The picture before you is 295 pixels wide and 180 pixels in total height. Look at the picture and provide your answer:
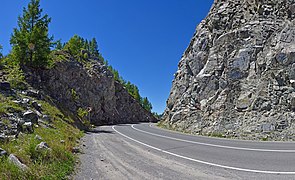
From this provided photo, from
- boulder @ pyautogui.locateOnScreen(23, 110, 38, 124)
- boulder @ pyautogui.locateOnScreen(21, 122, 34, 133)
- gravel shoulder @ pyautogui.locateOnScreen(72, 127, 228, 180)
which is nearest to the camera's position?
gravel shoulder @ pyautogui.locateOnScreen(72, 127, 228, 180)

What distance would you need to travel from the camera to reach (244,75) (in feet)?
74.2

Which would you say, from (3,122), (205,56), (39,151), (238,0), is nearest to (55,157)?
(39,151)

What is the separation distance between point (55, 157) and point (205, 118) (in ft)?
62.7

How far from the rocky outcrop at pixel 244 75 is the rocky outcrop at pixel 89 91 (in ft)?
57.7

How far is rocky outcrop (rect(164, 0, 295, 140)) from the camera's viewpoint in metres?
18.2

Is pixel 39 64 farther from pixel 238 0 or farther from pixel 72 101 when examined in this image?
pixel 238 0

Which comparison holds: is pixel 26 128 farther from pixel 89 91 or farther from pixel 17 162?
pixel 89 91

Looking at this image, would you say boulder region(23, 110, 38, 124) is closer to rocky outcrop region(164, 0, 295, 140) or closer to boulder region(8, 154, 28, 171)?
boulder region(8, 154, 28, 171)

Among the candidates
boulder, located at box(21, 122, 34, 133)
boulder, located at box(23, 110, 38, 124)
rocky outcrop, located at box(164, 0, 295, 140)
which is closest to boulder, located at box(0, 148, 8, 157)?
boulder, located at box(21, 122, 34, 133)

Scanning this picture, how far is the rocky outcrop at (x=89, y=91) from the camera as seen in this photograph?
32.9m

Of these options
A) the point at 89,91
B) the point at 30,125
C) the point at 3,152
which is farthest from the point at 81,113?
the point at 89,91

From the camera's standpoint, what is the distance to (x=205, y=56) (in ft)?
96.9

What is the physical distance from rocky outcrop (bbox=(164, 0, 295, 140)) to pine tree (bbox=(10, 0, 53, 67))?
20.7m

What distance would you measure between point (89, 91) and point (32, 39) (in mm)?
22824
